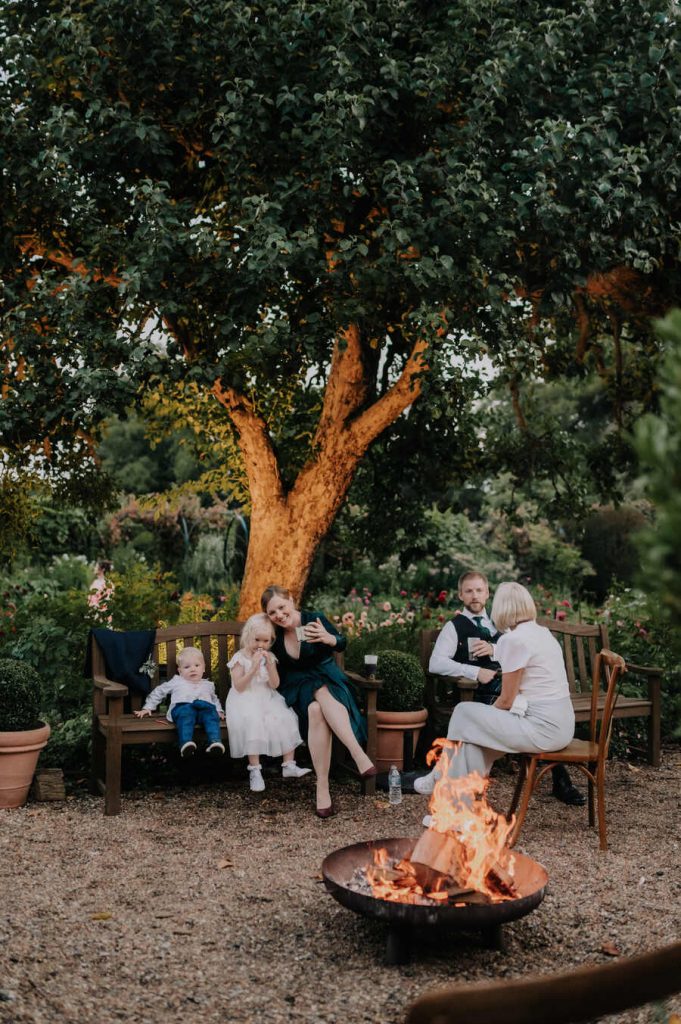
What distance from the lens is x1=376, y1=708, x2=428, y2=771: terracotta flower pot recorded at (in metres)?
6.28

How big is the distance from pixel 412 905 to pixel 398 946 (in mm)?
262

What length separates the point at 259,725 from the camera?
18.7ft

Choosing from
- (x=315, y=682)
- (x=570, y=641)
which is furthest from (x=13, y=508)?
(x=570, y=641)

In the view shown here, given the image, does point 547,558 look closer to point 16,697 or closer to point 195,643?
point 195,643

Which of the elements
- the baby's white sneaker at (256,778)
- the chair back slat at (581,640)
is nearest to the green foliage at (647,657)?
the chair back slat at (581,640)

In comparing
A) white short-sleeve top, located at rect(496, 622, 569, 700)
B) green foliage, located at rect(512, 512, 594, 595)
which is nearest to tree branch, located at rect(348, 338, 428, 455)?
white short-sleeve top, located at rect(496, 622, 569, 700)

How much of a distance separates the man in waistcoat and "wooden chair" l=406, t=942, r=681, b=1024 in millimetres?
4663

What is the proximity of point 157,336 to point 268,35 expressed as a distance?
7.21ft

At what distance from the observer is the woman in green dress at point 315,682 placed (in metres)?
5.73

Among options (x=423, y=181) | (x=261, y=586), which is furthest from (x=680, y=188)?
(x=261, y=586)

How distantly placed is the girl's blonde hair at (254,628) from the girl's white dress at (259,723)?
12 centimetres

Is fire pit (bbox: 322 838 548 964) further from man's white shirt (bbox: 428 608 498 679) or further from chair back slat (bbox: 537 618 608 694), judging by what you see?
chair back slat (bbox: 537 618 608 694)

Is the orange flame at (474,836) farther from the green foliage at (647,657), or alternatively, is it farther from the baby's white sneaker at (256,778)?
the green foliage at (647,657)

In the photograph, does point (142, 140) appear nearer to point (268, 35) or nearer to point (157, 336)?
point (268, 35)
